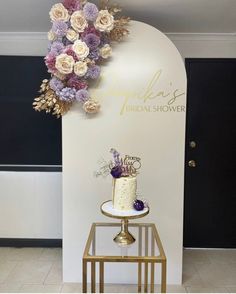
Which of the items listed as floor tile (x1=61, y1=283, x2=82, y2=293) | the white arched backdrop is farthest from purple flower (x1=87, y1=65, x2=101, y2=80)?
floor tile (x1=61, y1=283, x2=82, y2=293)

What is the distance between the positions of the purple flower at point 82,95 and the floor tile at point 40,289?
155 cm

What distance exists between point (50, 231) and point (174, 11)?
250 cm

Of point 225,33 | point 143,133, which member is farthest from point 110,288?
point 225,33

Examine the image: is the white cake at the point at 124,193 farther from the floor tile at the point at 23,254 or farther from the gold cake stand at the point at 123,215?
the floor tile at the point at 23,254

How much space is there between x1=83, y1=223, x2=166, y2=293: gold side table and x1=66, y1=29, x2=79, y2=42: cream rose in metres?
1.35

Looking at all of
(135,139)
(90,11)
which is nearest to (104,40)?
(90,11)

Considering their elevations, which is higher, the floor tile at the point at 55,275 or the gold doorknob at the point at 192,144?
the gold doorknob at the point at 192,144

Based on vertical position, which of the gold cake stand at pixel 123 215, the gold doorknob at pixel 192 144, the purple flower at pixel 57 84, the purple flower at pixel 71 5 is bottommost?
the gold cake stand at pixel 123 215

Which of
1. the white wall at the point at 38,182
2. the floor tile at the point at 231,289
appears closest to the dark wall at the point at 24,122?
the white wall at the point at 38,182

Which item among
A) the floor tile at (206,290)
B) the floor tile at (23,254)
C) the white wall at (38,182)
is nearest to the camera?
the floor tile at (206,290)

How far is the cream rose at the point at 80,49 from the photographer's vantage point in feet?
7.43

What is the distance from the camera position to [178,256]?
2672mm

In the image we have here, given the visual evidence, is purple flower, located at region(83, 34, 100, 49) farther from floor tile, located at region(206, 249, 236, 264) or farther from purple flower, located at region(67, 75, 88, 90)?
floor tile, located at region(206, 249, 236, 264)

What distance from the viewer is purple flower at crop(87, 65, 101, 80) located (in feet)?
7.88
